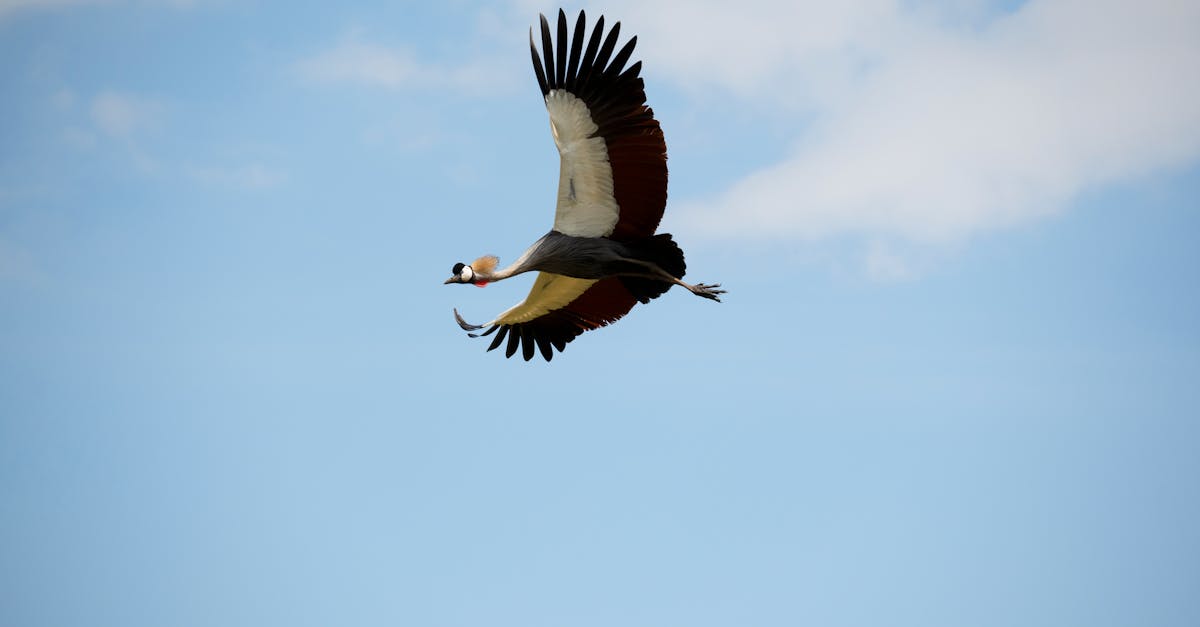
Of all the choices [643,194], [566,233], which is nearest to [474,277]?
[566,233]

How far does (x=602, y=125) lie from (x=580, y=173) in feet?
1.95

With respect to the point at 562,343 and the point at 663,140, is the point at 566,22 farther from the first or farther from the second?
the point at 562,343

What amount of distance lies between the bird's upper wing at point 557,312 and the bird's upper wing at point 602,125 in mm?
1492

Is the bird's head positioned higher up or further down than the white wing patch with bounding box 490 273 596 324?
further down

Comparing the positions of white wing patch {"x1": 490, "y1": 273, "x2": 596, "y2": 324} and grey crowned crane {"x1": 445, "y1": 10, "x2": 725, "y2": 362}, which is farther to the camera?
white wing patch {"x1": 490, "y1": 273, "x2": 596, "y2": 324}

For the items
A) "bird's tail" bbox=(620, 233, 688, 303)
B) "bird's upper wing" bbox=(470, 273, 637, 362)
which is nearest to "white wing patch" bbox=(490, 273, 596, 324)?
"bird's upper wing" bbox=(470, 273, 637, 362)

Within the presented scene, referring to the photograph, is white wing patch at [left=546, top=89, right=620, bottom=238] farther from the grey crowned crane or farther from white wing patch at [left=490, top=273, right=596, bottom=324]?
white wing patch at [left=490, top=273, right=596, bottom=324]

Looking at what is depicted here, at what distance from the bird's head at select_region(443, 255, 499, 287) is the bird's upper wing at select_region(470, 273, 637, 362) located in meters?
1.32

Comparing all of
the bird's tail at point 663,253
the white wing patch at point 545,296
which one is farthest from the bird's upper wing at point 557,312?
the bird's tail at point 663,253

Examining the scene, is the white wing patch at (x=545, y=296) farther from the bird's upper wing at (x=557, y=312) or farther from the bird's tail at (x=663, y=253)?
the bird's tail at (x=663, y=253)

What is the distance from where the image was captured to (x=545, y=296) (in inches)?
668

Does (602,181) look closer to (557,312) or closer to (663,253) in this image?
(663,253)

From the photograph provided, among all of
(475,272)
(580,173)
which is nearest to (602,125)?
(580,173)

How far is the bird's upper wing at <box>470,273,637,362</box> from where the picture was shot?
16.5m
